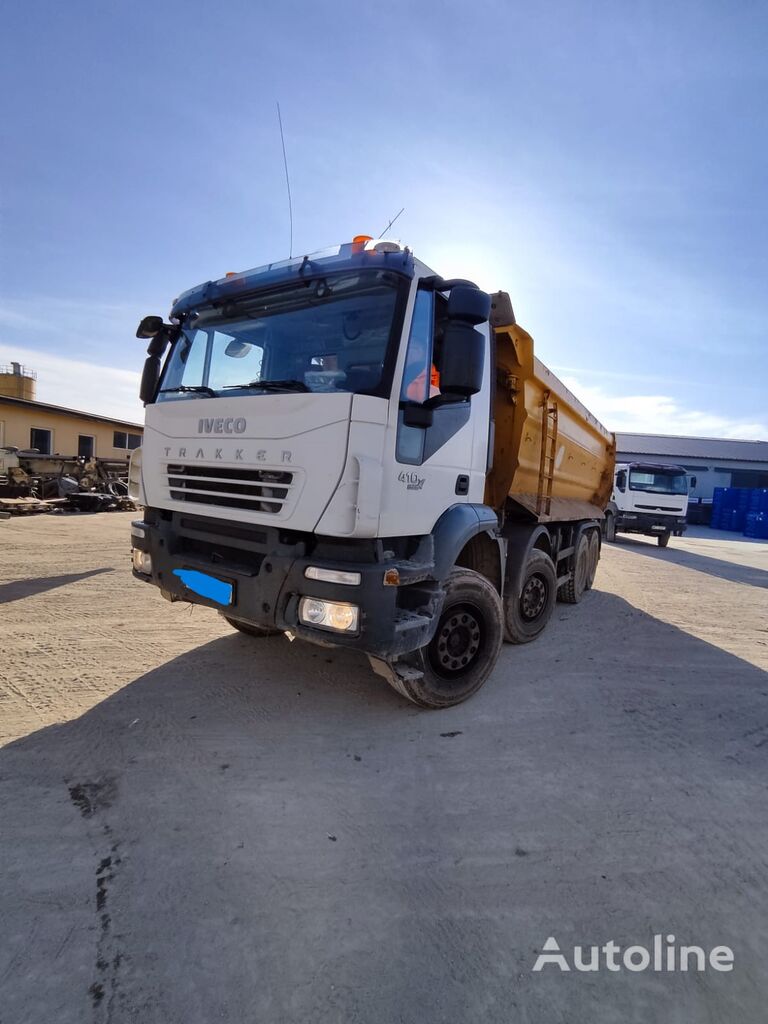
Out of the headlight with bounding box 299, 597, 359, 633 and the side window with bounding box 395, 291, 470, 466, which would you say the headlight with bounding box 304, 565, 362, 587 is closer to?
the headlight with bounding box 299, 597, 359, 633

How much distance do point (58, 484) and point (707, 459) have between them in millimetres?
42537

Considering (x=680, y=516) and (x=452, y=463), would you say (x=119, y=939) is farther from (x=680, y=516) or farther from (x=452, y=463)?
(x=680, y=516)

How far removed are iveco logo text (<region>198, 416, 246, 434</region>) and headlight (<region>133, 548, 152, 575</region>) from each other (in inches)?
40.9

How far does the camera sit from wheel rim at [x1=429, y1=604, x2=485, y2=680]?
3.51m

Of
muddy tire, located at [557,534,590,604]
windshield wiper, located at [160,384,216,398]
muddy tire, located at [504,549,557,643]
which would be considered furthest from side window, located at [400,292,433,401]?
muddy tire, located at [557,534,590,604]

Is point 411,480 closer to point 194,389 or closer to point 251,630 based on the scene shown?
point 194,389

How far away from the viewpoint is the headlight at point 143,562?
368 cm

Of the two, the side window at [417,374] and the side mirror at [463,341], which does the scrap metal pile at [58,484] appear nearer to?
the side window at [417,374]

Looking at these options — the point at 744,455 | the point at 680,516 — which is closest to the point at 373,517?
the point at 680,516

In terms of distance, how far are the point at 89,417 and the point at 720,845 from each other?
24.8 m

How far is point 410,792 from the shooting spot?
2645 millimetres

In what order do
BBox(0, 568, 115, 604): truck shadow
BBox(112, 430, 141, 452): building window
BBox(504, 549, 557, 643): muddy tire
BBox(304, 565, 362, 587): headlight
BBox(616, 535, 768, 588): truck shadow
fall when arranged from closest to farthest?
BBox(304, 565, 362, 587): headlight
BBox(504, 549, 557, 643): muddy tire
BBox(0, 568, 115, 604): truck shadow
BBox(616, 535, 768, 588): truck shadow
BBox(112, 430, 141, 452): building window

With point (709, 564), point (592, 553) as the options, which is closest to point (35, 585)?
point (592, 553)

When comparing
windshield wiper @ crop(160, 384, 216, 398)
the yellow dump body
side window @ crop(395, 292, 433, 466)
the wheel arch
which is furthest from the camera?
the yellow dump body
